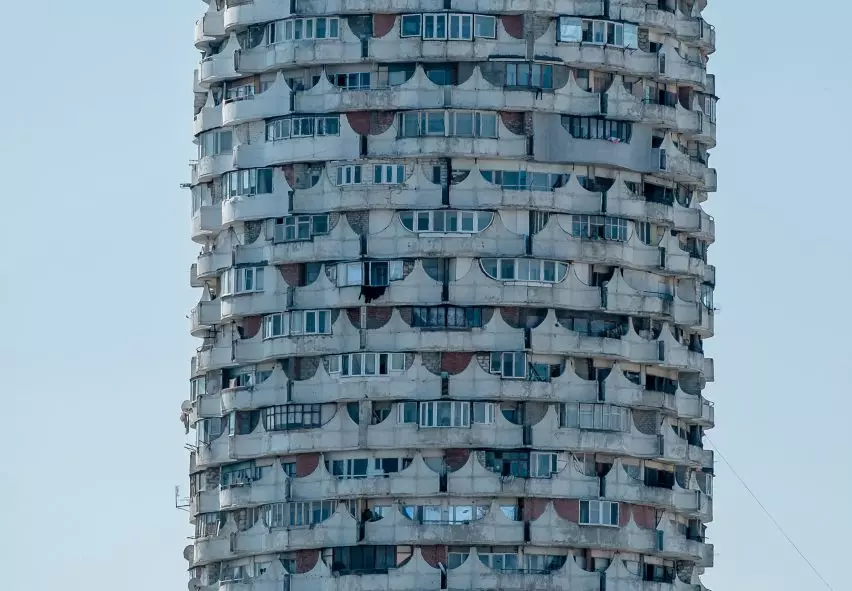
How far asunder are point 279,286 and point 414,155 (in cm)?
819

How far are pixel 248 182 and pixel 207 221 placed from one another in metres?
3.30

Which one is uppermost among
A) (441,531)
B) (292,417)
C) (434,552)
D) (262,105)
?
(262,105)

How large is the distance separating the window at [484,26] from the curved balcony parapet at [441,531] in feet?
67.5

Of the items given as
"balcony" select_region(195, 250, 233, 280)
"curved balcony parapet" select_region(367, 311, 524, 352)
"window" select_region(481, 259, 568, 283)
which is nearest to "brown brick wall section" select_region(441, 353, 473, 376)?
"curved balcony parapet" select_region(367, 311, 524, 352)

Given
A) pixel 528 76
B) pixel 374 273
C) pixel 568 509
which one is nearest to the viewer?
pixel 568 509

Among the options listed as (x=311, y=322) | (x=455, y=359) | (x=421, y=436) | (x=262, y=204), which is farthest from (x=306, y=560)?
(x=262, y=204)

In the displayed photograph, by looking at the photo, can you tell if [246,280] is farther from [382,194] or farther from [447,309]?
[447,309]

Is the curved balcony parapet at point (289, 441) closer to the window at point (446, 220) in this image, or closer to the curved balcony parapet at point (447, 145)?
the window at point (446, 220)

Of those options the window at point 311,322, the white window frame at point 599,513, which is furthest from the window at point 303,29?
the white window frame at point 599,513

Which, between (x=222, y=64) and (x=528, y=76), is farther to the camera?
(x=222, y=64)

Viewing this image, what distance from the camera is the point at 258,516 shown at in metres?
162

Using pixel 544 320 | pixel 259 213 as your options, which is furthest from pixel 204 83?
pixel 544 320

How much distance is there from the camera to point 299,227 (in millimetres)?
163000

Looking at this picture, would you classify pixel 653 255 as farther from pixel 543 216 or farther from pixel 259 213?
pixel 259 213
